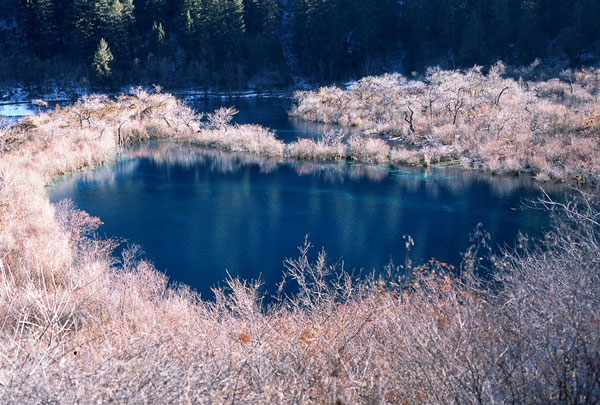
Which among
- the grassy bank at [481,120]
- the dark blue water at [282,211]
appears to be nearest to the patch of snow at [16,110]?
the dark blue water at [282,211]

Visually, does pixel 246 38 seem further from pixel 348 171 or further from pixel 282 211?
pixel 282 211

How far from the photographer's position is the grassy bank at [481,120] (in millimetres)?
26688

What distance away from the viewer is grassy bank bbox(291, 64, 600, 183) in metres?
26.7

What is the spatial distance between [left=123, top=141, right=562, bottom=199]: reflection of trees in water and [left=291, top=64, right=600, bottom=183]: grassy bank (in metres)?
1.33

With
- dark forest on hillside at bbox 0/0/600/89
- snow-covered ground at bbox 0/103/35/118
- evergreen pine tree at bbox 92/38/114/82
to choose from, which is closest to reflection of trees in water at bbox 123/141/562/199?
snow-covered ground at bbox 0/103/35/118

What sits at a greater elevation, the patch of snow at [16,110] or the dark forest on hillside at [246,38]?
the dark forest on hillside at [246,38]

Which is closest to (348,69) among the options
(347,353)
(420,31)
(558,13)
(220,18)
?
(420,31)

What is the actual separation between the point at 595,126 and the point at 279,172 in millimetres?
17702

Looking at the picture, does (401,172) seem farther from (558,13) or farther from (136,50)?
(136,50)

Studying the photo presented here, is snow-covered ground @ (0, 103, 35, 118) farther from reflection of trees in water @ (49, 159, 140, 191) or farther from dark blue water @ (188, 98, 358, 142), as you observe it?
reflection of trees in water @ (49, 159, 140, 191)

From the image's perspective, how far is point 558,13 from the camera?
62188mm

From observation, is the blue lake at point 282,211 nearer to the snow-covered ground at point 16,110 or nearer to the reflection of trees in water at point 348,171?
the reflection of trees in water at point 348,171

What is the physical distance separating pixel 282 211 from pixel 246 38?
59.4 metres

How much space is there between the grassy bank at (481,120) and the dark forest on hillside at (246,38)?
1865 cm
